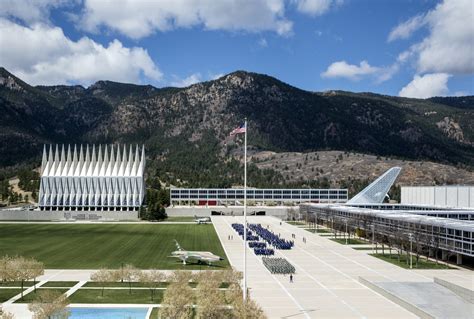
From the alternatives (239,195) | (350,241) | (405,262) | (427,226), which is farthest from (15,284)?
(239,195)

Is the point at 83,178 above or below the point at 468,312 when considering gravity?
above

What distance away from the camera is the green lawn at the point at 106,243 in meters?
68.1

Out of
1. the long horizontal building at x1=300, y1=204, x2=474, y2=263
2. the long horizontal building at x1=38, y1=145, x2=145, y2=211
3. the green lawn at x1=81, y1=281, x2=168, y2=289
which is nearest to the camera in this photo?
the green lawn at x1=81, y1=281, x2=168, y2=289

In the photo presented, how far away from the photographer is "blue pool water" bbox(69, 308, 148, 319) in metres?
41.6

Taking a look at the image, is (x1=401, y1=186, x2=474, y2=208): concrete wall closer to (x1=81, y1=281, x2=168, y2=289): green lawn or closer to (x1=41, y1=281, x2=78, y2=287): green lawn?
(x1=81, y1=281, x2=168, y2=289): green lawn

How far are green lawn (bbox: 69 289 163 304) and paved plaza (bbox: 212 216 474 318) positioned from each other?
9.70 m

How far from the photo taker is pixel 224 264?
6612 centimetres

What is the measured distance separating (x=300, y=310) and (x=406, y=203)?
113411 millimetres

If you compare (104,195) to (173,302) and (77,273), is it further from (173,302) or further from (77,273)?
(173,302)

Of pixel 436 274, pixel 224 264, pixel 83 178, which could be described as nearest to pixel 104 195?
pixel 83 178

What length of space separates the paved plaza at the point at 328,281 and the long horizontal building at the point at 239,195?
101690 millimetres

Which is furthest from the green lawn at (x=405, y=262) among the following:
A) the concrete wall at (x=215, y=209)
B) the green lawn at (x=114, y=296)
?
the concrete wall at (x=215, y=209)

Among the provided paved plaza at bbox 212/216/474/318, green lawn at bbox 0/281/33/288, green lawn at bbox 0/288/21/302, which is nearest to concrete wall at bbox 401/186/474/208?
paved plaza at bbox 212/216/474/318

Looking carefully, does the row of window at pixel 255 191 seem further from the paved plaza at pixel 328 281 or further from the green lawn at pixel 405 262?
the green lawn at pixel 405 262
